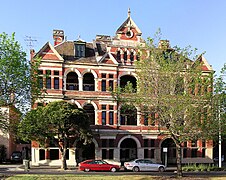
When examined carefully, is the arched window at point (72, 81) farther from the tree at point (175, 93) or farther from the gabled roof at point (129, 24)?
the tree at point (175, 93)

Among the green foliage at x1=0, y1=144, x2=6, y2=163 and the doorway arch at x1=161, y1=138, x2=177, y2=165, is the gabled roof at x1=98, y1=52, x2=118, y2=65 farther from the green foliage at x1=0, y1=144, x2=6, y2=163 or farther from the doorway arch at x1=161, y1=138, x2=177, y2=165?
the green foliage at x1=0, y1=144, x2=6, y2=163

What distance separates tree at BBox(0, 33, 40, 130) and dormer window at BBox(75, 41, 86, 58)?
22.4 m

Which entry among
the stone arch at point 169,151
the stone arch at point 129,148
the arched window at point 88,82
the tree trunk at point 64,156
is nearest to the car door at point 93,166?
the tree trunk at point 64,156

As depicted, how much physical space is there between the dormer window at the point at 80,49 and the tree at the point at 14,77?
2240 centimetres

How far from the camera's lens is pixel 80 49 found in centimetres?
4469

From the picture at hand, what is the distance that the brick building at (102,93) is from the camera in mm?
42031

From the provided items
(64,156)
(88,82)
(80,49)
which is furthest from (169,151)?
(80,49)

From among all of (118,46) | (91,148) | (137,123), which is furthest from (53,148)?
(118,46)

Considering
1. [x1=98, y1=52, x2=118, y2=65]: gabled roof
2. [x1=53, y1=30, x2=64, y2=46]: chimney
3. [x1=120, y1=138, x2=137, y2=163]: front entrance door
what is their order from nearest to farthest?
[x1=98, y1=52, x2=118, y2=65]: gabled roof → [x1=120, y1=138, x2=137, y2=163]: front entrance door → [x1=53, y1=30, x2=64, y2=46]: chimney

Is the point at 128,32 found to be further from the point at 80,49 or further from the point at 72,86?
the point at 72,86

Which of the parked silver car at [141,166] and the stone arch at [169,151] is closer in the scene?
the parked silver car at [141,166]

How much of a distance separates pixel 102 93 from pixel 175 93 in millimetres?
21026

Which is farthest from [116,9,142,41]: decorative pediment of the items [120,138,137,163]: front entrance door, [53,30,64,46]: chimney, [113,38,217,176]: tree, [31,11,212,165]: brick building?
[113,38,217,176]: tree

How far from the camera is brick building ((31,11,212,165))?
42.0 m
